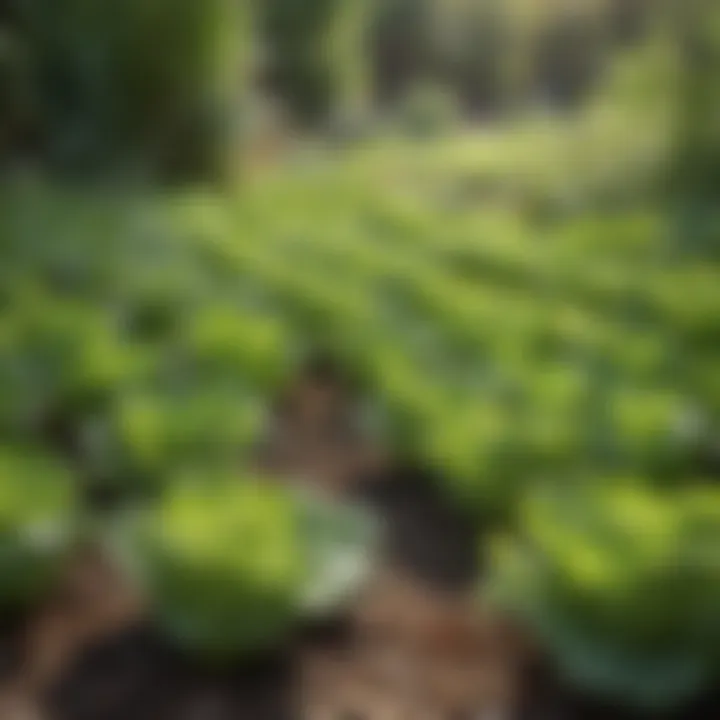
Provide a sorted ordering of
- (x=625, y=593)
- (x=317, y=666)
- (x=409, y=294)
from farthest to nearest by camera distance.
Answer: (x=409, y=294) < (x=317, y=666) < (x=625, y=593)

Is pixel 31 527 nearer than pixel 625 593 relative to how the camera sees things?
No

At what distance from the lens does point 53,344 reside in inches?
185

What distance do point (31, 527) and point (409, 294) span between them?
3467mm

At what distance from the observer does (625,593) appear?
9.67 feet

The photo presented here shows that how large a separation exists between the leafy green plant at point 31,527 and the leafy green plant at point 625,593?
1.19 metres

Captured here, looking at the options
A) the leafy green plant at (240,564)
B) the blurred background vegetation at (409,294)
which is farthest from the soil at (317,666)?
the blurred background vegetation at (409,294)

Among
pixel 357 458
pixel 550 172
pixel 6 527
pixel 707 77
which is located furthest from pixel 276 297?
pixel 550 172

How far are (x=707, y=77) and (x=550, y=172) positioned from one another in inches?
129

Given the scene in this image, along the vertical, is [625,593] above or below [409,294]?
above

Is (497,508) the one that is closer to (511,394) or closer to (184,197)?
(511,394)

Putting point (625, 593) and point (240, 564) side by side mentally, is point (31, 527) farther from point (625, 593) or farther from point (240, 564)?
point (625, 593)

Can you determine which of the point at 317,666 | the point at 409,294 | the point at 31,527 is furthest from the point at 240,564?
the point at 409,294

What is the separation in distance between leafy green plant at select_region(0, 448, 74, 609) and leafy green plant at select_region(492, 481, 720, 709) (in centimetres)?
119

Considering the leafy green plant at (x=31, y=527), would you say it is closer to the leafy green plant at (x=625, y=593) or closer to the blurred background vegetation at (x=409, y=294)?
the blurred background vegetation at (x=409, y=294)
